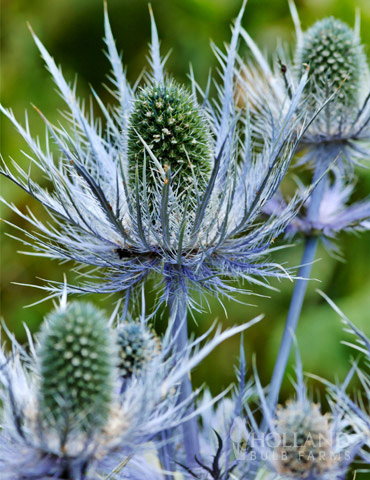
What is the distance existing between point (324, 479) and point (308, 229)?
573 millimetres

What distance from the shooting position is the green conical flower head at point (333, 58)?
1328 mm

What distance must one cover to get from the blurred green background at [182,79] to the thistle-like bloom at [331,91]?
0.91 metres

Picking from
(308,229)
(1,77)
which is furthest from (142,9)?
(308,229)

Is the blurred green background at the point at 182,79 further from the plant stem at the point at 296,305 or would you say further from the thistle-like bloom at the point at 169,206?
the thistle-like bloom at the point at 169,206

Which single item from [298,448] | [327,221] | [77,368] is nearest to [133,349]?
[77,368]

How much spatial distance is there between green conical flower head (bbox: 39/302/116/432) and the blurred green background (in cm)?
149

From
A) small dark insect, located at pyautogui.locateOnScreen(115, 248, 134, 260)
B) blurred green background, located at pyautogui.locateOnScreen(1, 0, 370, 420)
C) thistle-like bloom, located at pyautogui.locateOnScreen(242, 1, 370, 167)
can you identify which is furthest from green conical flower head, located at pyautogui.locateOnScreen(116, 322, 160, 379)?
blurred green background, located at pyautogui.locateOnScreen(1, 0, 370, 420)

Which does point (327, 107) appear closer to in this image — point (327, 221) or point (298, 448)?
point (327, 221)

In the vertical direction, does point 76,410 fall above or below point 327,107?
below

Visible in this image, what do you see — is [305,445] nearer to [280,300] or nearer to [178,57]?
[280,300]

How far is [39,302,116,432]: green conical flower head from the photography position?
0.72 metres

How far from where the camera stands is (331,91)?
1.31 meters

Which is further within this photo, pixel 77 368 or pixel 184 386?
pixel 184 386

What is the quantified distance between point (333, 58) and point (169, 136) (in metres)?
0.51
